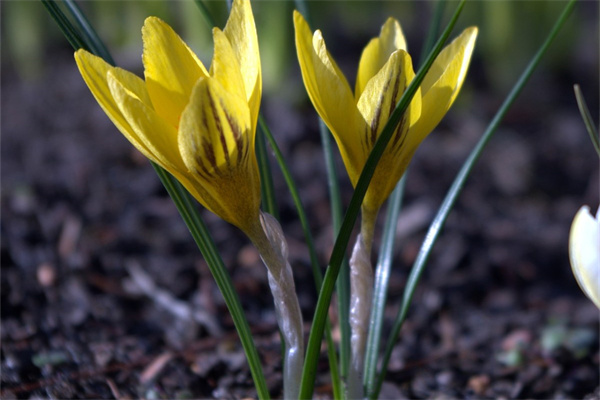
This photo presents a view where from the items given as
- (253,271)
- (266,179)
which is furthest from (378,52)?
(253,271)

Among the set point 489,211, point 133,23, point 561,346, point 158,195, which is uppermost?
point 133,23

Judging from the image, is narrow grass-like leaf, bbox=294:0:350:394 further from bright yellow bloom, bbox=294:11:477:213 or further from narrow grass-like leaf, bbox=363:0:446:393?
bright yellow bloom, bbox=294:11:477:213

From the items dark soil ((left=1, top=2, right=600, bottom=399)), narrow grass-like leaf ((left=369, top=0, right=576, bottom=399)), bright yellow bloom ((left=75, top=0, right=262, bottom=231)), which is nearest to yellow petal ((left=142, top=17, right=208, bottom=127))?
bright yellow bloom ((left=75, top=0, right=262, bottom=231))

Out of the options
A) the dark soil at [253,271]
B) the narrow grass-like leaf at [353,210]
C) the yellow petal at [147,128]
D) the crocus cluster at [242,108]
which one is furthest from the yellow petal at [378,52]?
the dark soil at [253,271]

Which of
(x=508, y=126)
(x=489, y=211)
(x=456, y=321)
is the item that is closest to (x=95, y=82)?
(x=456, y=321)

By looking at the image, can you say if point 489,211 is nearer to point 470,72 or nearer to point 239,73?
point 470,72

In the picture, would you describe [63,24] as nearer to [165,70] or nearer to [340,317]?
[165,70]
